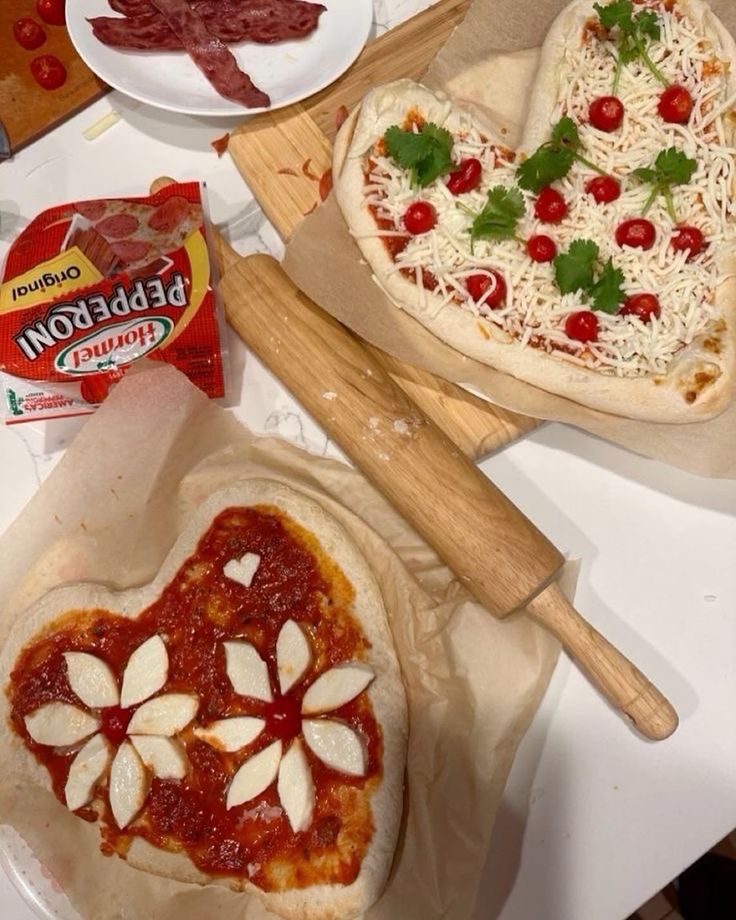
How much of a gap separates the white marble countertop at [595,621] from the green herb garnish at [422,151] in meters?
0.58

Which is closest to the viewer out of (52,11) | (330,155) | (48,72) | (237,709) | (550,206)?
(237,709)

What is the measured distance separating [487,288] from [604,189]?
0.53 metres

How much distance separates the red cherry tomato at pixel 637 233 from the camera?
104 inches

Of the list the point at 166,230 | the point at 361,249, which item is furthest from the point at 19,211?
the point at 361,249

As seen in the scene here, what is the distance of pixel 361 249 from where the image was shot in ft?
8.98

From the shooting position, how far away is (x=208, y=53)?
9.68 feet

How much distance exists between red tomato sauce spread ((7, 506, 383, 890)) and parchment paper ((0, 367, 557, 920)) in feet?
0.40

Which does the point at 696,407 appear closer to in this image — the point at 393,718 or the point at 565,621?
the point at 565,621

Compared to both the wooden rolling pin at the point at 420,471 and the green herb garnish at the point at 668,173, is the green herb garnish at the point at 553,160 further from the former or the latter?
the wooden rolling pin at the point at 420,471

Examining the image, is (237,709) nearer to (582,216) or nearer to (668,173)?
(582,216)

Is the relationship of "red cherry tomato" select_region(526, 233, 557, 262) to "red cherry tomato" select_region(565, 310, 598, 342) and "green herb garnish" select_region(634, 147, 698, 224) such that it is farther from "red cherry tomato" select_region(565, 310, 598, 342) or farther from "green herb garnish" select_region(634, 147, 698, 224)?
"green herb garnish" select_region(634, 147, 698, 224)

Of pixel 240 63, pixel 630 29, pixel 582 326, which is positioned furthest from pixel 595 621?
pixel 240 63

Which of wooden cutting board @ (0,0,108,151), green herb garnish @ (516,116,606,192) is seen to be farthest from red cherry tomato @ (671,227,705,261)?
wooden cutting board @ (0,0,108,151)

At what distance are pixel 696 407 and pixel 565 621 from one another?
2.56ft
